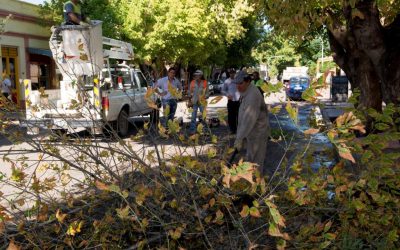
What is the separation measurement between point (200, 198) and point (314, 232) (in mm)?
1124

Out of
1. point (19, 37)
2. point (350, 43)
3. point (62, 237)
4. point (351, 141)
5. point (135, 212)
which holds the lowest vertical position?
point (62, 237)

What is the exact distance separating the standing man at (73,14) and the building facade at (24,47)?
10.2 m

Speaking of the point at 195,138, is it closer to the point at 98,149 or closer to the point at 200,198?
the point at 200,198

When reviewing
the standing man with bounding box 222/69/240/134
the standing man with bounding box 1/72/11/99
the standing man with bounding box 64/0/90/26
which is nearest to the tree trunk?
the standing man with bounding box 222/69/240/134

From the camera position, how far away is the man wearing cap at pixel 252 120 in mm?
5441

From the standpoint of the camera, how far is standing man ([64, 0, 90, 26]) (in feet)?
35.4

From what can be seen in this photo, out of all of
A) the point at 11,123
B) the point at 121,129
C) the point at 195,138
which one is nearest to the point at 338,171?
the point at 195,138

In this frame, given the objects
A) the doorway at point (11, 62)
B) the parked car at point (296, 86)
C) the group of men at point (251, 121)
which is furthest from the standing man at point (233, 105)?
the parked car at point (296, 86)

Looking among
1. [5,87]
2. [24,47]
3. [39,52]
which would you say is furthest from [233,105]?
[39,52]

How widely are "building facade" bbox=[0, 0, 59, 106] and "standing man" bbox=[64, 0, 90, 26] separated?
33.5 feet

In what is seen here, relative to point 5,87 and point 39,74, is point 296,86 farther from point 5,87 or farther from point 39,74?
point 5,87

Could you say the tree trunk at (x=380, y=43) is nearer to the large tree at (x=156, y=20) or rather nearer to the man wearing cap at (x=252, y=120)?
the man wearing cap at (x=252, y=120)

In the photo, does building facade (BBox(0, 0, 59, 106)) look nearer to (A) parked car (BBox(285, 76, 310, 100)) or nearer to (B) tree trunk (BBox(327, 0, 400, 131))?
(A) parked car (BBox(285, 76, 310, 100))

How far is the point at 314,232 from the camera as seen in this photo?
345cm
